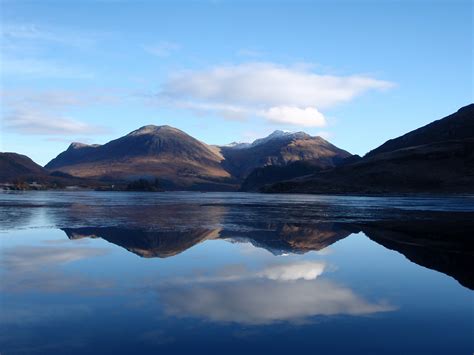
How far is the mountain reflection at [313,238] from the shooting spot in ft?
85.0

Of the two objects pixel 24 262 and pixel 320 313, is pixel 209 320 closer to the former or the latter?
pixel 320 313

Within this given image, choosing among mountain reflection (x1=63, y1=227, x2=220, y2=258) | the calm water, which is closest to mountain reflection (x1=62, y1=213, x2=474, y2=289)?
mountain reflection (x1=63, y1=227, x2=220, y2=258)

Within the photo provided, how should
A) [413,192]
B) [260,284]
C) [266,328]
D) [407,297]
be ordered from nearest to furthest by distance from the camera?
[266,328], [407,297], [260,284], [413,192]

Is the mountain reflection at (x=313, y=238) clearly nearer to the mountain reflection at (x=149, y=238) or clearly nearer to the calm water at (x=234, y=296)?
the mountain reflection at (x=149, y=238)

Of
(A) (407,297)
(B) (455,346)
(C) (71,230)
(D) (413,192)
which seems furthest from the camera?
(D) (413,192)

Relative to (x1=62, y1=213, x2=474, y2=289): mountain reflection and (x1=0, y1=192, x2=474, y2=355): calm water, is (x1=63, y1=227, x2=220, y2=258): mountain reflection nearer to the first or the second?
(x1=62, y1=213, x2=474, y2=289): mountain reflection

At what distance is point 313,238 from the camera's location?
35.6 m

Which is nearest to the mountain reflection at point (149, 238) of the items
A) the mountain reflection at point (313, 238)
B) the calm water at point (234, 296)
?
the mountain reflection at point (313, 238)

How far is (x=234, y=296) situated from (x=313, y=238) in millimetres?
19778

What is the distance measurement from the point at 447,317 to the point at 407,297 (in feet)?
8.74

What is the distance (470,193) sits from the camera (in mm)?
172750

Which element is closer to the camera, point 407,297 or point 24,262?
point 407,297

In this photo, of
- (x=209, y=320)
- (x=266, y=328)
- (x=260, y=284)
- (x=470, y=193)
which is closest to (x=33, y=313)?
(x=209, y=320)

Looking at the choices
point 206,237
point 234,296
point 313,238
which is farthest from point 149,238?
point 234,296
